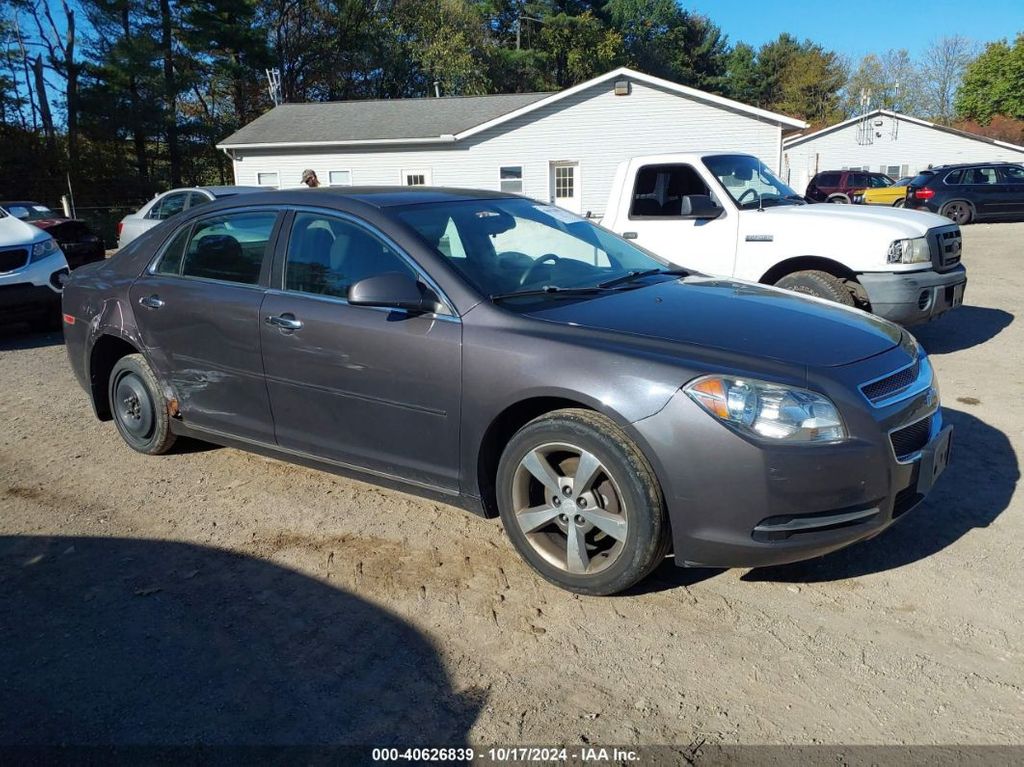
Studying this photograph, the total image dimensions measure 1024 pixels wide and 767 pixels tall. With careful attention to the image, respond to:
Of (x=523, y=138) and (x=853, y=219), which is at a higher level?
(x=523, y=138)

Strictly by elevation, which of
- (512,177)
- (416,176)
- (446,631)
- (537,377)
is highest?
(416,176)

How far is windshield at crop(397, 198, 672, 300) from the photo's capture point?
388 centimetres

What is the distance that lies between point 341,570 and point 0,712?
4.49 feet

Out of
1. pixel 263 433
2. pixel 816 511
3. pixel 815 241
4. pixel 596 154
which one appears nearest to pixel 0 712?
pixel 263 433

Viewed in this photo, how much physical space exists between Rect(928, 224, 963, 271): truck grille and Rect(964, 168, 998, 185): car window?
59.5 ft

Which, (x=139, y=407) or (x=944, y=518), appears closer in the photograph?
(x=944, y=518)

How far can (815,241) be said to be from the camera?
23.1ft

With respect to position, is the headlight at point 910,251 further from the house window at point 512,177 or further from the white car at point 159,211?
the house window at point 512,177

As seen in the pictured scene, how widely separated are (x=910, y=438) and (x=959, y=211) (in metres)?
23.1

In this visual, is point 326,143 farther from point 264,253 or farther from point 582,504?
point 582,504

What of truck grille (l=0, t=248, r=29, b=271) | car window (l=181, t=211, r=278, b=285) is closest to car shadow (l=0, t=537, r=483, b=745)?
car window (l=181, t=211, r=278, b=285)

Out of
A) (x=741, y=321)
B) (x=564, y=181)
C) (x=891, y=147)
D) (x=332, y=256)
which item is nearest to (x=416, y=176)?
(x=564, y=181)

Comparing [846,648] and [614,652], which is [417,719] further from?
[846,648]

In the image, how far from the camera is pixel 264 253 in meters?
4.35
